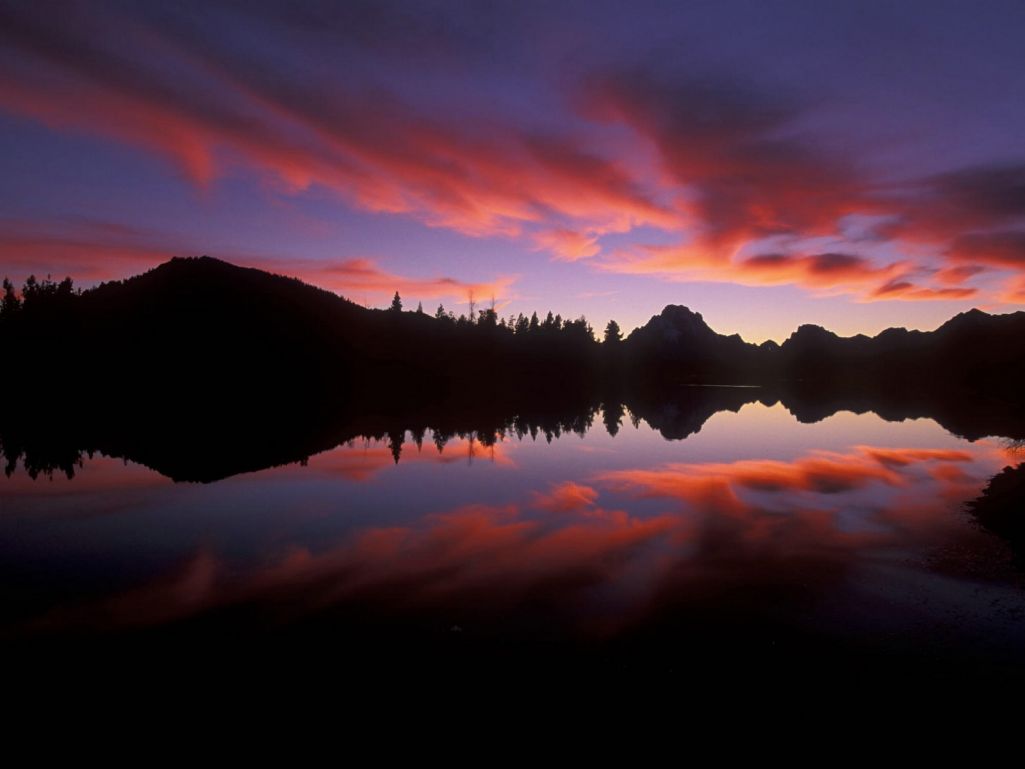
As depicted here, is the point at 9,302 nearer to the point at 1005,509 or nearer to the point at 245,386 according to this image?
the point at 245,386

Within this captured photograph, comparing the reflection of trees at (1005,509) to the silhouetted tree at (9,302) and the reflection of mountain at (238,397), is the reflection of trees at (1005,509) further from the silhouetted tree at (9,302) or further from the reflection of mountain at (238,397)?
the silhouetted tree at (9,302)

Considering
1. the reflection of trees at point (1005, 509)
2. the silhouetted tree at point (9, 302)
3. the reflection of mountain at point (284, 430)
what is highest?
the silhouetted tree at point (9, 302)

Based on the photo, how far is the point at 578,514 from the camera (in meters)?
24.6

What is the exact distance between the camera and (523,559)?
18.5 meters

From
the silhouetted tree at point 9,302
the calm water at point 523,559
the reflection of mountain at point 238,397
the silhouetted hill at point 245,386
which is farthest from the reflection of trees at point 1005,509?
the silhouetted tree at point 9,302

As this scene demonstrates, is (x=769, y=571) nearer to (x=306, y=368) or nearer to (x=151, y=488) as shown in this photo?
(x=151, y=488)

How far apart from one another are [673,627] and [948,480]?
2905 cm

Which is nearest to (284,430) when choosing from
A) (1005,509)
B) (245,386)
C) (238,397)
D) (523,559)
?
(523,559)

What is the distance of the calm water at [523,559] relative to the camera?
43.8ft

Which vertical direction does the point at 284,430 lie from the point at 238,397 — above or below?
below

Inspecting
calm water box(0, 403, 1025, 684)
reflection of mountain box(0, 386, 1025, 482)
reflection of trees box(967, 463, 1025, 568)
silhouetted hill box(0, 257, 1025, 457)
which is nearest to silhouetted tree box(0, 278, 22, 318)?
silhouetted hill box(0, 257, 1025, 457)

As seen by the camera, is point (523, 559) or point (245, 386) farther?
point (245, 386)

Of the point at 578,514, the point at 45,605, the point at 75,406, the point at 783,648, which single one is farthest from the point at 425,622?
the point at 75,406

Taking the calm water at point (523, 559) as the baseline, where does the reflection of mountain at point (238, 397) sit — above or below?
above
